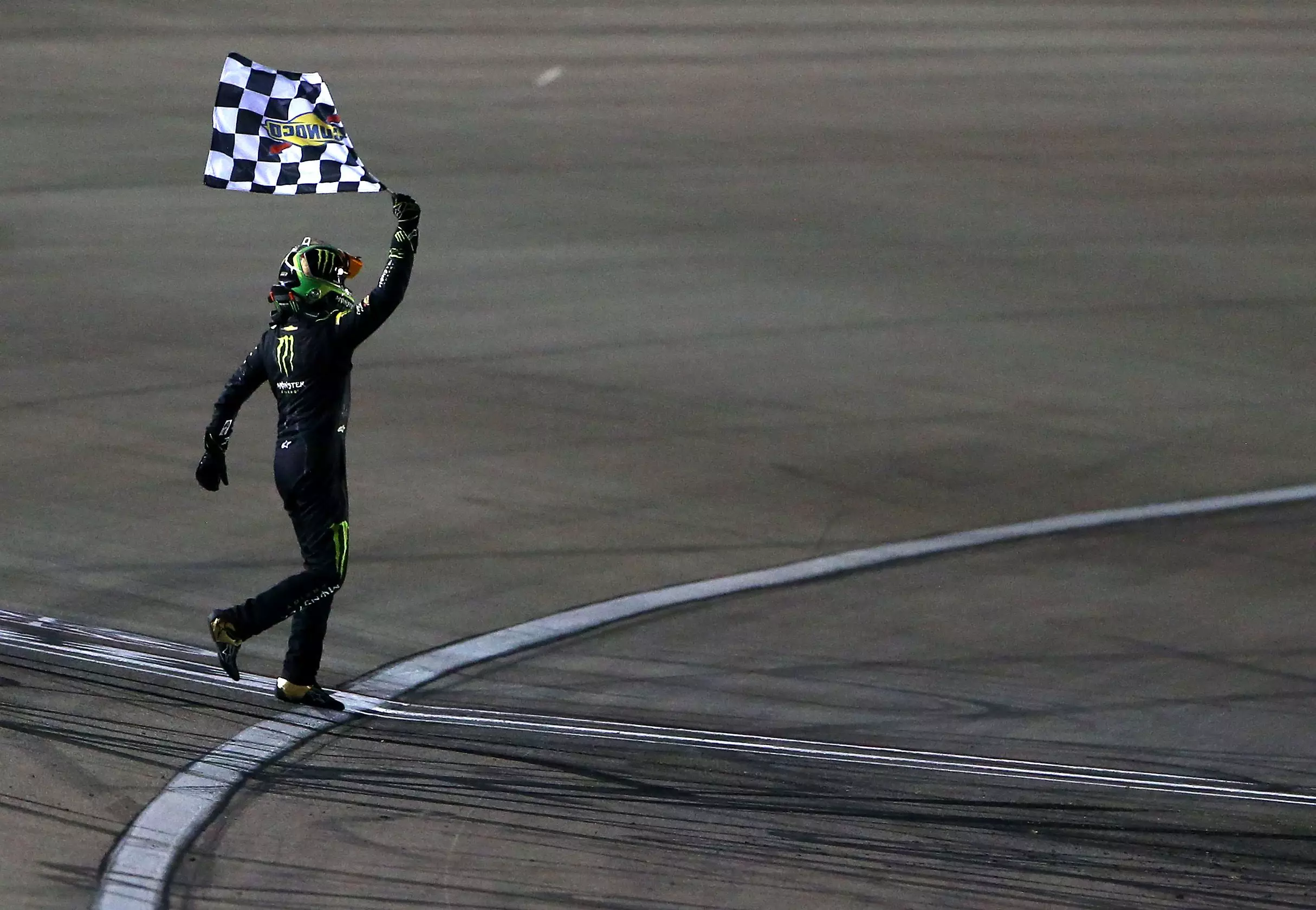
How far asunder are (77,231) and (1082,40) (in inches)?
517

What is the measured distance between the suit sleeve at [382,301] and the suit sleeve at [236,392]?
0.39 meters

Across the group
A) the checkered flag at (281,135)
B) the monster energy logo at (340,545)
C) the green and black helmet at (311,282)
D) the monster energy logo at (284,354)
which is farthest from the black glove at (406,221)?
the monster energy logo at (340,545)

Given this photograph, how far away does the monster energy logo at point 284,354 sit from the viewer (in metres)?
6.79

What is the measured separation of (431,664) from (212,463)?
1181 mm

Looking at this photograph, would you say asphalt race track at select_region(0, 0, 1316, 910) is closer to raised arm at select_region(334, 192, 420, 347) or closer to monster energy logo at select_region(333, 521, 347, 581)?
monster energy logo at select_region(333, 521, 347, 581)

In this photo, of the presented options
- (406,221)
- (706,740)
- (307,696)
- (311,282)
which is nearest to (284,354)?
(311,282)

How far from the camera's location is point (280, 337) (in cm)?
683

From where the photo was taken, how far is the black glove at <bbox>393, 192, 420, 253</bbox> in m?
6.68

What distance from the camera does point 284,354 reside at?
6797mm

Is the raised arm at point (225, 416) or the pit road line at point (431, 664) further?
the raised arm at point (225, 416)

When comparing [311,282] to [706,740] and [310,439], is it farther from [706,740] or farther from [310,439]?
[706,740]

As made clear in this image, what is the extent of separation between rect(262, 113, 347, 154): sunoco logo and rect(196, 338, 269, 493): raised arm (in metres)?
0.78

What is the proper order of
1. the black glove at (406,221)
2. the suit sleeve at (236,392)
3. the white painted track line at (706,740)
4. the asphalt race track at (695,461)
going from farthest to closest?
the suit sleeve at (236,392), the black glove at (406,221), the white painted track line at (706,740), the asphalt race track at (695,461)

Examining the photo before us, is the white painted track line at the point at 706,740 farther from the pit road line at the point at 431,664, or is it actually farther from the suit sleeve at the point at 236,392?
the suit sleeve at the point at 236,392
